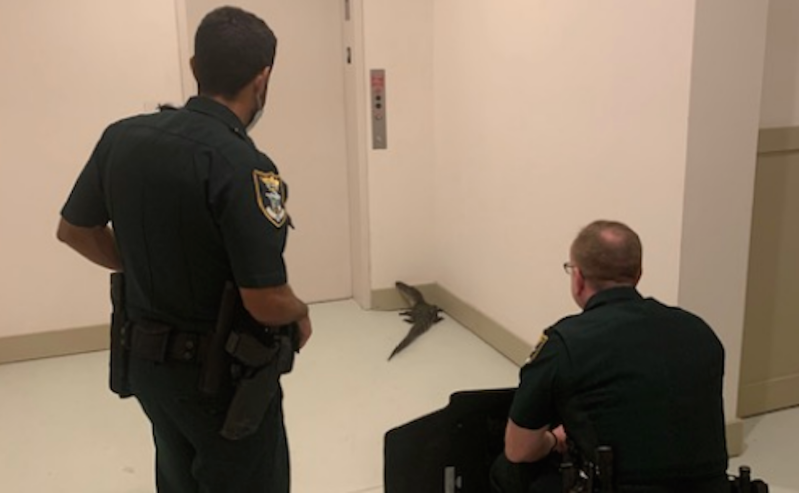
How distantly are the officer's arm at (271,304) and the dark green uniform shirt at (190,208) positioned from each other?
24 millimetres

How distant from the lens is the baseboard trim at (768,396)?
10.2 ft

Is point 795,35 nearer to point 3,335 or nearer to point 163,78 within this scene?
point 163,78

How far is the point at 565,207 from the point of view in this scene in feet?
10.6

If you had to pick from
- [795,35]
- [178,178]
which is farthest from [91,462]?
[795,35]

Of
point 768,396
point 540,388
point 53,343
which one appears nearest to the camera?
point 540,388

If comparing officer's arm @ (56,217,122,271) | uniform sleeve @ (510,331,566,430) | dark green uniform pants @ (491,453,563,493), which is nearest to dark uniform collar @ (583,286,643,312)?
uniform sleeve @ (510,331,566,430)

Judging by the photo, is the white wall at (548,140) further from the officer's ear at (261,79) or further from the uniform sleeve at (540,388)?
the officer's ear at (261,79)

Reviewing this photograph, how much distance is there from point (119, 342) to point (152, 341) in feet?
0.47

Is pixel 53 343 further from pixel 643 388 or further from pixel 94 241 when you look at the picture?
A: pixel 643 388

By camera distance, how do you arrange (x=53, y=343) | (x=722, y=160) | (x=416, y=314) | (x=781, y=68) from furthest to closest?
1. (x=416, y=314)
2. (x=53, y=343)
3. (x=781, y=68)
4. (x=722, y=160)

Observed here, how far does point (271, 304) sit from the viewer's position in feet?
5.46

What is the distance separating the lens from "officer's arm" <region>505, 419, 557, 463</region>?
1777 mm

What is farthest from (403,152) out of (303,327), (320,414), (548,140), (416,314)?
(303,327)

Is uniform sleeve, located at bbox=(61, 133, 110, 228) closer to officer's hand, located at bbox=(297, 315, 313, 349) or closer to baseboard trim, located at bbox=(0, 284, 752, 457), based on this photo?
officer's hand, located at bbox=(297, 315, 313, 349)
